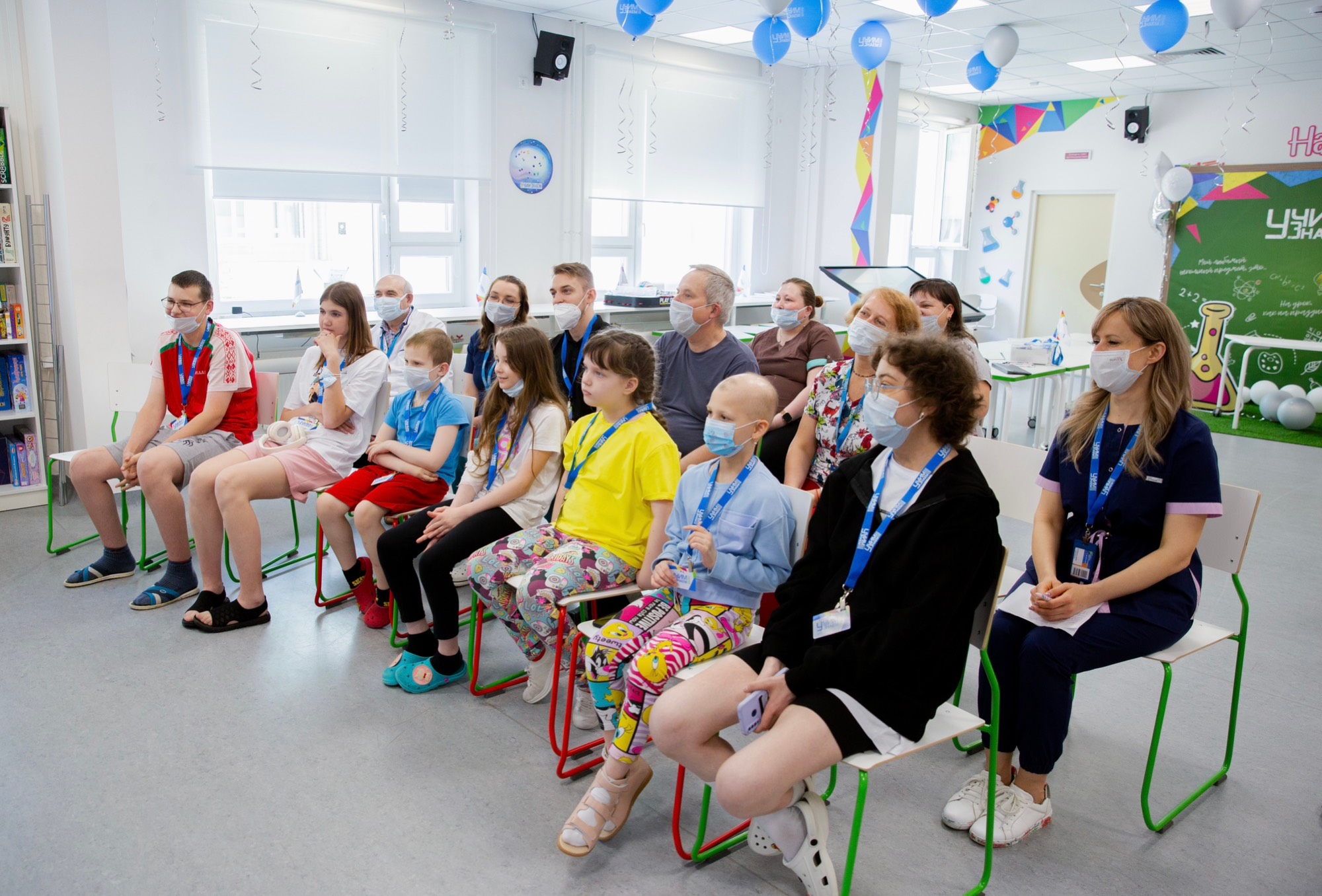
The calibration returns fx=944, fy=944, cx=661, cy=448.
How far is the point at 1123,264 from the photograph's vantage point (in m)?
10.2

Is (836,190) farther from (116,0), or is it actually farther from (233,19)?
(116,0)

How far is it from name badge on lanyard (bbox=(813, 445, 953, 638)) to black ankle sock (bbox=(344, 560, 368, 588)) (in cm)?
210

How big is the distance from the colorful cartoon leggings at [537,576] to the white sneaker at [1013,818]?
1.10 metres

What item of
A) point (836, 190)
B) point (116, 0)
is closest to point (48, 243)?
point (116, 0)

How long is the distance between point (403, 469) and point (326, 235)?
11.0ft

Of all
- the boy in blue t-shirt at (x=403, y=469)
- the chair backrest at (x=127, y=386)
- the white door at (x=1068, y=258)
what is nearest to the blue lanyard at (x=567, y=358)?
the boy in blue t-shirt at (x=403, y=469)

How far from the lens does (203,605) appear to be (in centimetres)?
344

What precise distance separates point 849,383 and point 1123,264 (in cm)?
850

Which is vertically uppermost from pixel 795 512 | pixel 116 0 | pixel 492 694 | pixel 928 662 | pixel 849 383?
pixel 116 0

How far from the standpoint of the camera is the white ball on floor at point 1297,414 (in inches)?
309

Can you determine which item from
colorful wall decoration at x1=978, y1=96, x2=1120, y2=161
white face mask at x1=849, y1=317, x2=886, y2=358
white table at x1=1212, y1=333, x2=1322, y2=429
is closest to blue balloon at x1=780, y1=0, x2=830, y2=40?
white face mask at x1=849, y1=317, x2=886, y2=358

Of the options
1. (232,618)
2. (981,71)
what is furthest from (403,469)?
(981,71)

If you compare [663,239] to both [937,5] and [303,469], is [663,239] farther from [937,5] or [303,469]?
[303,469]

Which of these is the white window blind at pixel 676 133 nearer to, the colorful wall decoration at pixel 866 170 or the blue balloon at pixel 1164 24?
the colorful wall decoration at pixel 866 170
